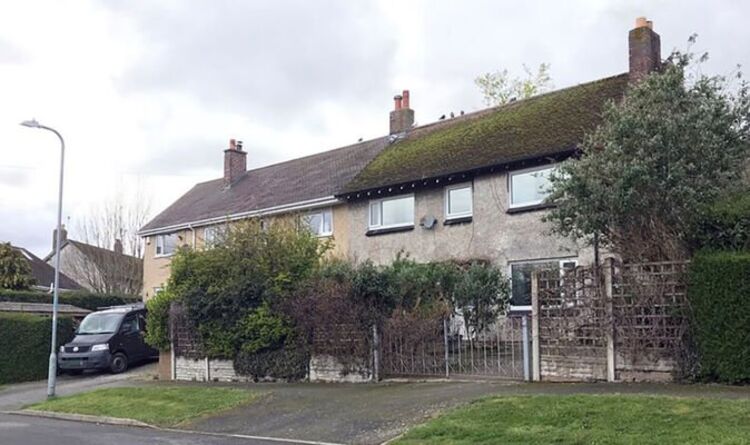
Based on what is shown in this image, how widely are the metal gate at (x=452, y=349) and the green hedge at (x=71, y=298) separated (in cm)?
2079

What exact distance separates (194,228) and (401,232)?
1215 centimetres

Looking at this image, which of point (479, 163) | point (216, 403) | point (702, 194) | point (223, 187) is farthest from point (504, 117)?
point (223, 187)

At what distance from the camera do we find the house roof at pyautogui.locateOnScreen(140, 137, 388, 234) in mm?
30203

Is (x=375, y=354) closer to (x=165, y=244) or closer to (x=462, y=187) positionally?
(x=462, y=187)

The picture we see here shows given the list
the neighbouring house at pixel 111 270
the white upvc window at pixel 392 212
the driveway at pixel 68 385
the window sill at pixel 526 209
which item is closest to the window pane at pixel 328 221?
the white upvc window at pixel 392 212

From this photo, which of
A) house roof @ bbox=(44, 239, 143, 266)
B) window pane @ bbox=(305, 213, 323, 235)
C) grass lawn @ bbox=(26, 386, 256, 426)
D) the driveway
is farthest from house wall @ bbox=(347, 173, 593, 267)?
house roof @ bbox=(44, 239, 143, 266)

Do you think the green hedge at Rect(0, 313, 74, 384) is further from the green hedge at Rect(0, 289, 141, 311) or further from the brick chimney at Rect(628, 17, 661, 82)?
the brick chimney at Rect(628, 17, 661, 82)

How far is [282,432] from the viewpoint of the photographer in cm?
1338

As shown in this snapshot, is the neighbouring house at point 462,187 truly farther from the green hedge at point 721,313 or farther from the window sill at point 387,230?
the green hedge at point 721,313

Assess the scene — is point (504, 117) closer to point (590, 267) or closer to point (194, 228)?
point (590, 267)

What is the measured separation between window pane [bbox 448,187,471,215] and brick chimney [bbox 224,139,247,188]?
16.0 meters

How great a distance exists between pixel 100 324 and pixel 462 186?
12573mm

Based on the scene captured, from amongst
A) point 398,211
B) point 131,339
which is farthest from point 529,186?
point 131,339

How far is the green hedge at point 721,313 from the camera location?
41.4ft
